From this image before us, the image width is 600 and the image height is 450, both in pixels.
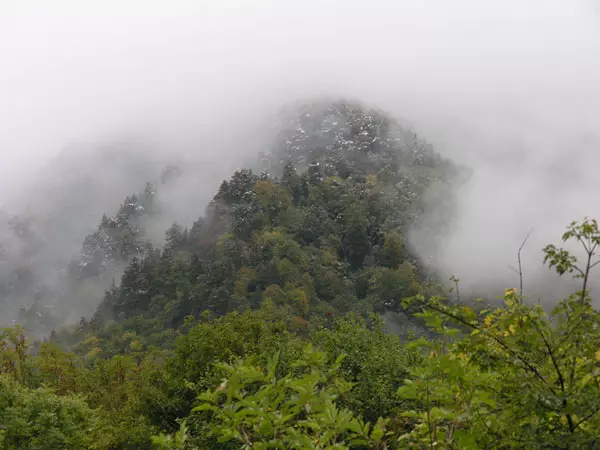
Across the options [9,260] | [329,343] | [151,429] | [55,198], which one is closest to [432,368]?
[151,429]

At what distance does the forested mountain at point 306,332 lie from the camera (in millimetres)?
3666

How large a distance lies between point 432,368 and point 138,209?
11193 cm

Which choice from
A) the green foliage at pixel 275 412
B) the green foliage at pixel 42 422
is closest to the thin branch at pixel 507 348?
the green foliage at pixel 275 412

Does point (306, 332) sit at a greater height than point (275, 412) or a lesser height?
greater

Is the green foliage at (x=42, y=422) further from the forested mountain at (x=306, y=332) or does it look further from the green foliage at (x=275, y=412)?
the green foliage at (x=275, y=412)

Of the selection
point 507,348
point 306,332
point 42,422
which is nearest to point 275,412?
point 507,348

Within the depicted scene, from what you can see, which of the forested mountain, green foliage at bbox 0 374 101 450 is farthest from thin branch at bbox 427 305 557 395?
green foliage at bbox 0 374 101 450

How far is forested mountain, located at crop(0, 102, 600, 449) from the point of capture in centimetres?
367

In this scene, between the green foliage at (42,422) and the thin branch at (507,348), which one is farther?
the green foliage at (42,422)

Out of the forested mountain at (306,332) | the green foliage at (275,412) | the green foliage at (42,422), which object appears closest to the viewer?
the green foliage at (275,412)

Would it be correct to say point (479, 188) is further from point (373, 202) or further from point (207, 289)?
point (207, 289)

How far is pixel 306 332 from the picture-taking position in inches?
2055

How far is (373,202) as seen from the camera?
3433 inches

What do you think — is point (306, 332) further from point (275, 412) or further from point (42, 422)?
point (275, 412)
